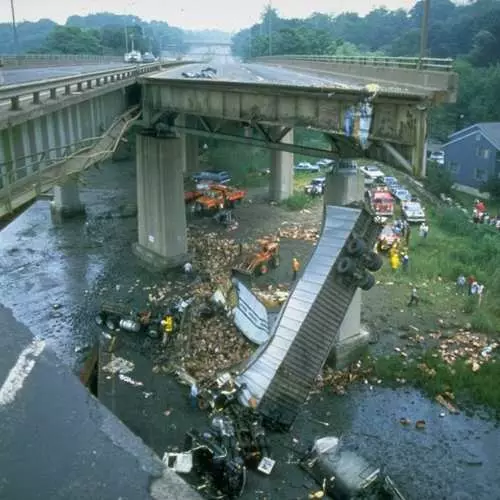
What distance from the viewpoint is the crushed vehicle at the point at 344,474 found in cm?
1245

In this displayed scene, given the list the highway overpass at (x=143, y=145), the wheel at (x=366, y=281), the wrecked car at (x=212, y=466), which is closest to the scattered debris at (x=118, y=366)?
the wrecked car at (x=212, y=466)

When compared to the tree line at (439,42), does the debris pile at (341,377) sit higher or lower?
lower

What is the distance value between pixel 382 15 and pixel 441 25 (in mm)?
60489

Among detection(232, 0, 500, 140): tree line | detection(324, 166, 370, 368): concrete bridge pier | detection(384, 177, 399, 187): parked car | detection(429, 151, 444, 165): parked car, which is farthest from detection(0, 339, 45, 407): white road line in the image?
detection(429, 151, 444, 165): parked car

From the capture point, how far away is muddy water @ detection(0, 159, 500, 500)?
13.7 meters

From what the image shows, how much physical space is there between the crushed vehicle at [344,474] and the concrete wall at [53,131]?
9540 mm

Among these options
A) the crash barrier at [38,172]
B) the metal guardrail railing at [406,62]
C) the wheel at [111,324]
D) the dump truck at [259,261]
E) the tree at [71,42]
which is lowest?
the wheel at [111,324]

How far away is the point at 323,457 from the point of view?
13484 millimetres

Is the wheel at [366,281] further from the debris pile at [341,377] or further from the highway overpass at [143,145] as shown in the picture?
the debris pile at [341,377]

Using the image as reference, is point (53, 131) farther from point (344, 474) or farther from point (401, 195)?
point (401, 195)

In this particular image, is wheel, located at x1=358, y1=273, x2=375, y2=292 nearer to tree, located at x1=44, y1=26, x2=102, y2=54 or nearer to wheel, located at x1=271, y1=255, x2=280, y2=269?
wheel, located at x1=271, y1=255, x2=280, y2=269

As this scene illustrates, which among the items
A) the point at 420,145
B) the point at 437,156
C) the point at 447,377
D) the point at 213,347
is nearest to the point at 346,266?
the point at 420,145

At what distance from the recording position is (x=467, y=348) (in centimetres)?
1997

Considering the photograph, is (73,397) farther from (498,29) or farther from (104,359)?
(498,29)
